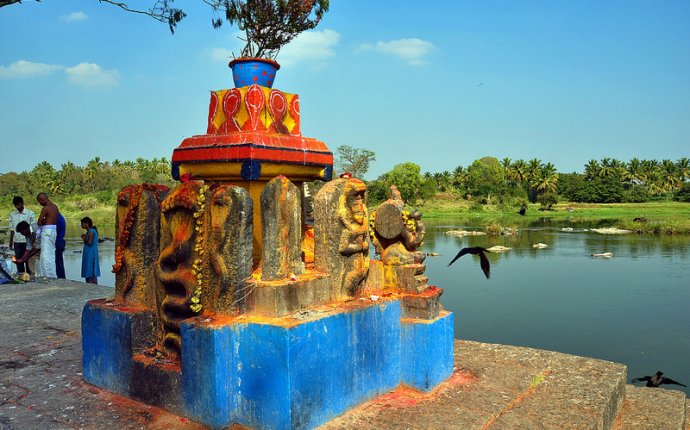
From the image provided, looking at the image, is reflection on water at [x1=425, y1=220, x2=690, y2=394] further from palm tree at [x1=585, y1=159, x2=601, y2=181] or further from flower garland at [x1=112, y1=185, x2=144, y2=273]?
palm tree at [x1=585, y1=159, x2=601, y2=181]

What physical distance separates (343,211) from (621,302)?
47.8 ft

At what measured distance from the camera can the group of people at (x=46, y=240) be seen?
9.14m

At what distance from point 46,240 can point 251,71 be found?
646cm

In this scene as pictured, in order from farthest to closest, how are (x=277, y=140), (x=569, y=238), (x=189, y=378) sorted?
(x=569, y=238) < (x=277, y=140) < (x=189, y=378)

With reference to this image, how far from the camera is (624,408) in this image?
432 centimetres

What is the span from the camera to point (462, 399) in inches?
148

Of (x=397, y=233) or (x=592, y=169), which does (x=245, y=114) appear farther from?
(x=592, y=169)

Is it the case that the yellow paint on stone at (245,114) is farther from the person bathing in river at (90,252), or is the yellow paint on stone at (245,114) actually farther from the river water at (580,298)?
the river water at (580,298)

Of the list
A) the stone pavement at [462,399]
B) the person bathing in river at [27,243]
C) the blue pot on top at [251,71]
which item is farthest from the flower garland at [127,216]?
the person bathing in river at [27,243]

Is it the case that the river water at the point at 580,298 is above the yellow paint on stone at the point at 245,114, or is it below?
below

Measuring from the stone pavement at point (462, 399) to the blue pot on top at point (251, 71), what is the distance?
2.37 m

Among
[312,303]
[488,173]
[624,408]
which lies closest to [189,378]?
[312,303]

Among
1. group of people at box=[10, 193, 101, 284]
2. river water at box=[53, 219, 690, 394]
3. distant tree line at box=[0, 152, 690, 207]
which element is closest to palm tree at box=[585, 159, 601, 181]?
distant tree line at box=[0, 152, 690, 207]

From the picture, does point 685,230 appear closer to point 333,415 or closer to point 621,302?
point 621,302
